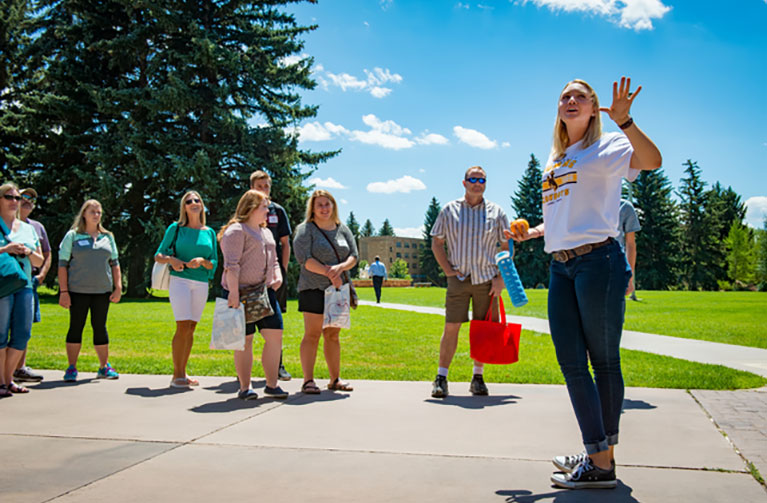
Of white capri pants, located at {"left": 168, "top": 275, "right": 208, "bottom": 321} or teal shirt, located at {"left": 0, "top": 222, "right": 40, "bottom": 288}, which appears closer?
teal shirt, located at {"left": 0, "top": 222, "right": 40, "bottom": 288}

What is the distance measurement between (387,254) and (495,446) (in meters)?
147

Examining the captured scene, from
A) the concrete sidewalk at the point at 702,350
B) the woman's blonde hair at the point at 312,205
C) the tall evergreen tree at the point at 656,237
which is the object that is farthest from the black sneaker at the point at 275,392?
the tall evergreen tree at the point at 656,237

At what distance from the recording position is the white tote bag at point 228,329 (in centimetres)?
525

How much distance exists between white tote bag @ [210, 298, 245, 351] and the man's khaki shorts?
6.65 ft

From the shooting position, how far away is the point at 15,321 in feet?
19.7

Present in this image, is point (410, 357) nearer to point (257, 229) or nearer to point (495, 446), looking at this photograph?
point (257, 229)

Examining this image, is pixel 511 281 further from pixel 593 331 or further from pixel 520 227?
pixel 593 331

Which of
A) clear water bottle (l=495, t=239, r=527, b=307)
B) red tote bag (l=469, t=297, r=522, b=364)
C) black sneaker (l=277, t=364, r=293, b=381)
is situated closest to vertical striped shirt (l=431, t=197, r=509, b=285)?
red tote bag (l=469, t=297, r=522, b=364)

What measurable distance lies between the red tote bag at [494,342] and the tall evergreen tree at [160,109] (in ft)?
76.0

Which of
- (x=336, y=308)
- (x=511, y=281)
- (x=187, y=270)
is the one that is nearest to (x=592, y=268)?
(x=511, y=281)

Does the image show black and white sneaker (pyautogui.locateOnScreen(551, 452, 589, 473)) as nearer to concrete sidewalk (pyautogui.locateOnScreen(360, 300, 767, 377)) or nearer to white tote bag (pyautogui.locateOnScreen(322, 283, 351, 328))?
white tote bag (pyautogui.locateOnScreen(322, 283, 351, 328))

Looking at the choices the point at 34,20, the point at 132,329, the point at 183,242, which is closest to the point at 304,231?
the point at 183,242

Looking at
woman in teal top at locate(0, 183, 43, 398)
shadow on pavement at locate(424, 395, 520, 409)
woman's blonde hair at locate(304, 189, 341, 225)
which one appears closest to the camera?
shadow on pavement at locate(424, 395, 520, 409)

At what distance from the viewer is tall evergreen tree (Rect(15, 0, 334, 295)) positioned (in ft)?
88.9
